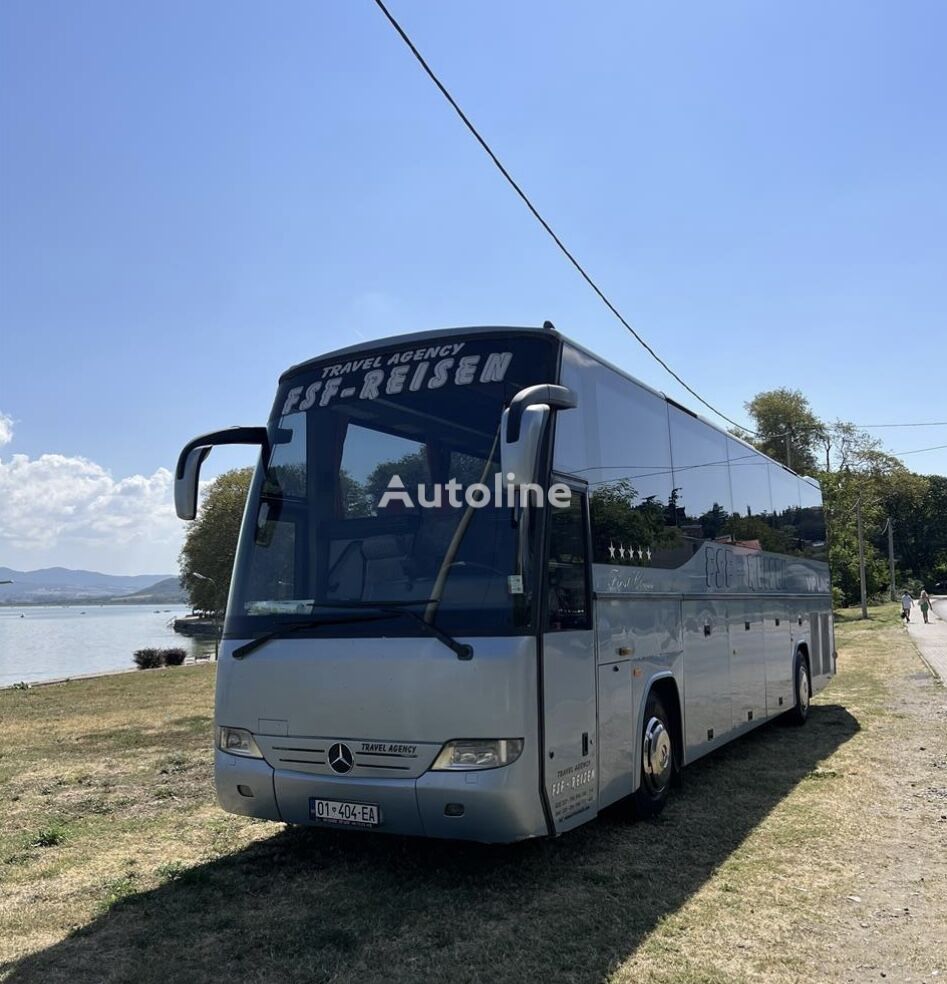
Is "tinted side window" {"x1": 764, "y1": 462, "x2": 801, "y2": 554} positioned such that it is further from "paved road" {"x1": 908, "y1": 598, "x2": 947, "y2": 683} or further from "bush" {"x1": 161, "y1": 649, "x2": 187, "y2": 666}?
"bush" {"x1": 161, "y1": 649, "x2": 187, "y2": 666}

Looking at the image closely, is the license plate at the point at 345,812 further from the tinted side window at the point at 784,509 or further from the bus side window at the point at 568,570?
the tinted side window at the point at 784,509

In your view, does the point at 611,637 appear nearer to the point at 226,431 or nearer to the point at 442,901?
the point at 442,901

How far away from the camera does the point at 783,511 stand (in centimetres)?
1274

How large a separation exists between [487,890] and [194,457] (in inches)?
144

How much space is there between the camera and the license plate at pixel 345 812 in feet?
17.9

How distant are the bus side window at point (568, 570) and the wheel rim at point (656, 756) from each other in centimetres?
164

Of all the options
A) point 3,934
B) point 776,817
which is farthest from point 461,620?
point 776,817

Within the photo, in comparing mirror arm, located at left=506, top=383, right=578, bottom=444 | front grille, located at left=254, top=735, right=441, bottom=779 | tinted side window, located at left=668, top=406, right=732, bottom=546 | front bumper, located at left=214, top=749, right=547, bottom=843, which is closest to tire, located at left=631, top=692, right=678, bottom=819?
tinted side window, located at left=668, top=406, right=732, bottom=546

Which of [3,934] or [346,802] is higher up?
[346,802]

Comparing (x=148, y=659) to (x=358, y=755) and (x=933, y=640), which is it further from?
(x=358, y=755)

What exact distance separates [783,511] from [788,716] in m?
2.93

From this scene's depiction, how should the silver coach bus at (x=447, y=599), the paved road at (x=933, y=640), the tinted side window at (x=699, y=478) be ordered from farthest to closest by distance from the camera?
the paved road at (x=933, y=640), the tinted side window at (x=699, y=478), the silver coach bus at (x=447, y=599)

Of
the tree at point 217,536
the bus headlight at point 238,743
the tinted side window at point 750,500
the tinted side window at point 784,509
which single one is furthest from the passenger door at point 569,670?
the tree at point 217,536

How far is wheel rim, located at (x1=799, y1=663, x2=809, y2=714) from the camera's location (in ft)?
41.9
